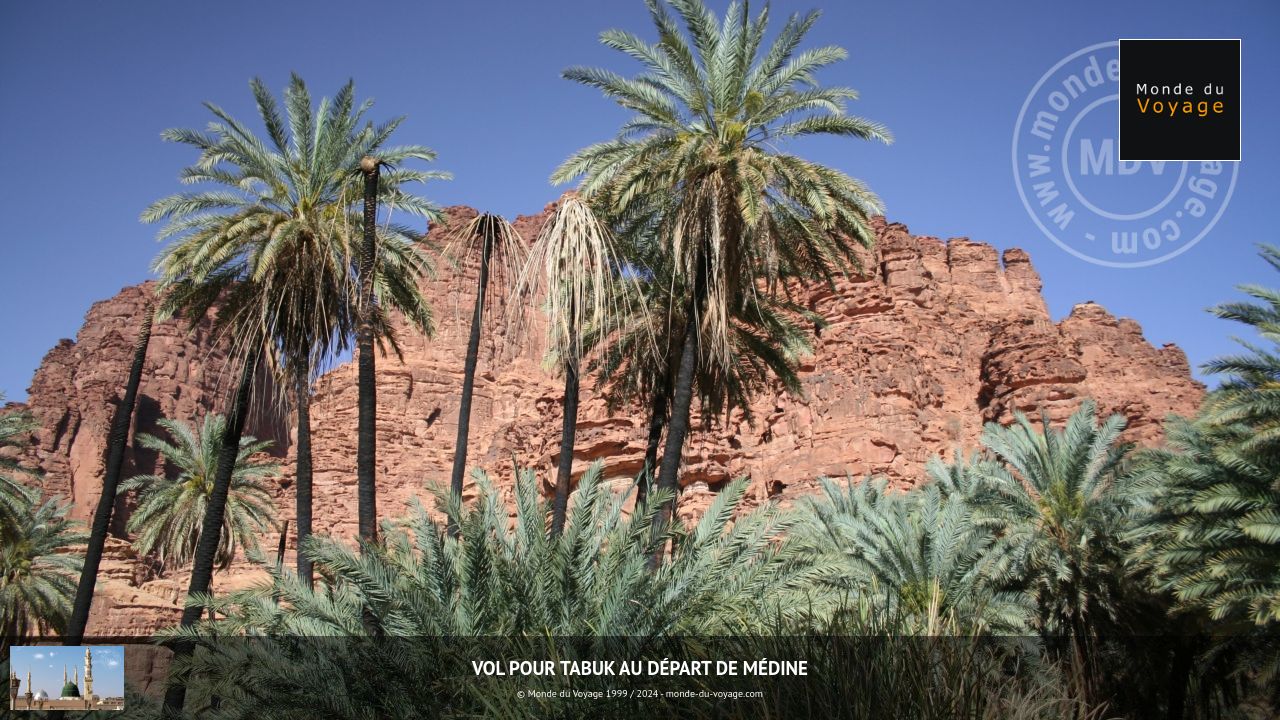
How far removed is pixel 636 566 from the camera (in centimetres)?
800

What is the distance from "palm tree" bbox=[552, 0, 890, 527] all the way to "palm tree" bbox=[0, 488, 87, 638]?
2397 centimetres

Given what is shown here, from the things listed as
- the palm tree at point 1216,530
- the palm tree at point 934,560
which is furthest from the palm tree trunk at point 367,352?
the palm tree at point 1216,530

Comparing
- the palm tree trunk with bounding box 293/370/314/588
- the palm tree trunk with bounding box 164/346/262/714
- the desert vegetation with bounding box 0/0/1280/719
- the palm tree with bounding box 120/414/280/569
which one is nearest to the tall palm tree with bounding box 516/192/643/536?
the desert vegetation with bounding box 0/0/1280/719

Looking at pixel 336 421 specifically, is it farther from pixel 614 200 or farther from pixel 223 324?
pixel 614 200

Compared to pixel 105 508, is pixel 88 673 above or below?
below

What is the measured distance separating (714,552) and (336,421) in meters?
50.5

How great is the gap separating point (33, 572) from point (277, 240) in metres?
22.8

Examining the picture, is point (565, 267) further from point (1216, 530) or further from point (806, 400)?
point (806, 400)

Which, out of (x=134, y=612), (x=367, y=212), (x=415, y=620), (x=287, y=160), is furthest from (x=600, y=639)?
(x=134, y=612)

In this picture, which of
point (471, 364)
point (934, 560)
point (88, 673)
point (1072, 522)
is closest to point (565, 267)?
point (471, 364)

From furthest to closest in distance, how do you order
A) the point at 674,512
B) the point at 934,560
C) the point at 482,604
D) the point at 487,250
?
1. the point at 487,250
2. the point at 934,560
3. the point at 674,512
4. the point at 482,604

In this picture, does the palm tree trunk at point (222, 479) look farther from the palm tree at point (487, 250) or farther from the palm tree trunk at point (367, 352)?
the palm tree at point (487, 250)

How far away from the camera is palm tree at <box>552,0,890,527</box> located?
1509cm

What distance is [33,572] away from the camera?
30359mm
